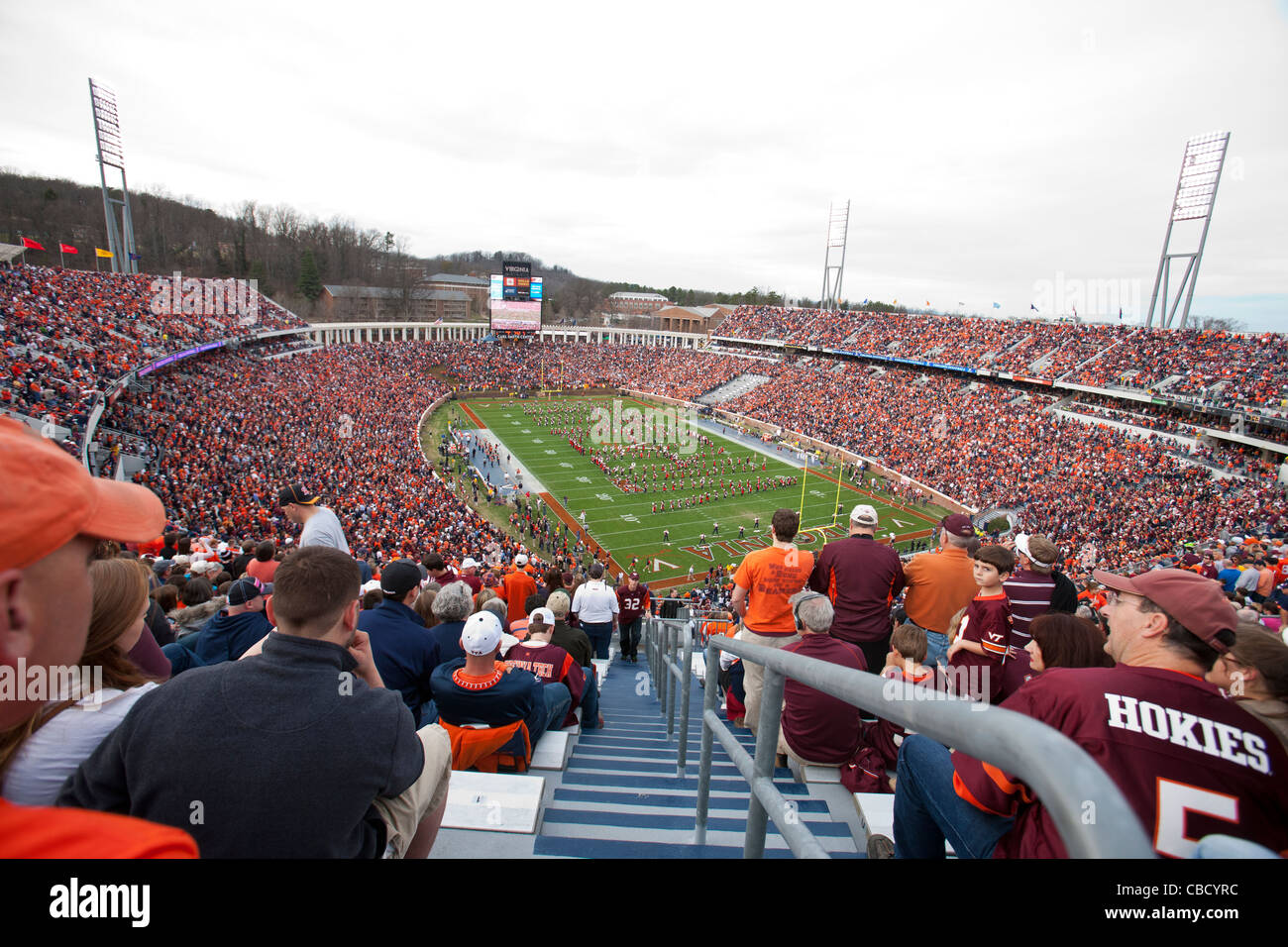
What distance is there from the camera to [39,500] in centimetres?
99

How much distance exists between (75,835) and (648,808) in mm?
3314

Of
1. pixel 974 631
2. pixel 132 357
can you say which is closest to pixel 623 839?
pixel 974 631

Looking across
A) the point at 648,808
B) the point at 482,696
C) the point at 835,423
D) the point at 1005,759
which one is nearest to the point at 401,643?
the point at 482,696

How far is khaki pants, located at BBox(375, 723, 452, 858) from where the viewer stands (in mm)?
2080

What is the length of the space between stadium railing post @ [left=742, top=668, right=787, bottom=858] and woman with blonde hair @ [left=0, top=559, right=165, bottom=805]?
5.89ft

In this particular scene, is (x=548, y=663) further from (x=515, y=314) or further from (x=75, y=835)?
(x=515, y=314)

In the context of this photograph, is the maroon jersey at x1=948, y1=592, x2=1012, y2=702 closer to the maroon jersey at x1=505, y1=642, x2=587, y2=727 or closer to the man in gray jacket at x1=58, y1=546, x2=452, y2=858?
the maroon jersey at x1=505, y1=642, x2=587, y2=727

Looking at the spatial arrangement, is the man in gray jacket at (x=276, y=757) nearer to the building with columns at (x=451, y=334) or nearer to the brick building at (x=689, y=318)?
the building with columns at (x=451, y=334)

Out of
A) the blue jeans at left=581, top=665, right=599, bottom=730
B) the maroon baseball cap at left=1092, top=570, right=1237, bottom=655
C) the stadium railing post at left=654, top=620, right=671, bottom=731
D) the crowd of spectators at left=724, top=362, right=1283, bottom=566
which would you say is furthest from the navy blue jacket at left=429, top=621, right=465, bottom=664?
the crowd of spectators at left=724, top=362, right=1283, bottom=566

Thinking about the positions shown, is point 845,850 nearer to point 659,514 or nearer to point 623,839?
point 623,839

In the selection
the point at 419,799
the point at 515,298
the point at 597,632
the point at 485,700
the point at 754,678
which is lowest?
the point at 597,632
